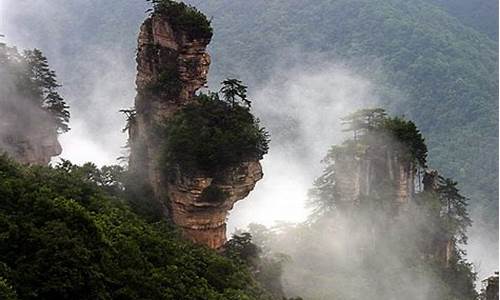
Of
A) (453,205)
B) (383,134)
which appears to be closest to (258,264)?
(383,134)

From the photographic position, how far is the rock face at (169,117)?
29984 millimetres

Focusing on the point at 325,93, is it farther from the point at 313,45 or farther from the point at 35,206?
the point at 35,206

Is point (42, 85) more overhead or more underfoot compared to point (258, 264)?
more overhead

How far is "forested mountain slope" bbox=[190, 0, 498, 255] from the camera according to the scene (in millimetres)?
97094

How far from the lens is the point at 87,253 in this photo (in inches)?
704

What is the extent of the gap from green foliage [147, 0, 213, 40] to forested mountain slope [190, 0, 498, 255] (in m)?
61.6

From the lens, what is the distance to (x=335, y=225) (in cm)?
4309

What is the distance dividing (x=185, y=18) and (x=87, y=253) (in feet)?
Result: 50.7

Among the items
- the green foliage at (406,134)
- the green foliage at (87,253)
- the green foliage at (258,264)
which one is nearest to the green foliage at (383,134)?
the green foliage at (406,134)

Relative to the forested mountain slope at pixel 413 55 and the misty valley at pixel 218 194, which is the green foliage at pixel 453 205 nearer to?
the misty valley at pixel 218 194

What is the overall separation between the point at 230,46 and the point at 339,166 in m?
105

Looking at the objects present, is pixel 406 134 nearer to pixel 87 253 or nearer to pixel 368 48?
pixel 87 253

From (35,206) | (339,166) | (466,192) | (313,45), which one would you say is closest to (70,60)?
(313,45)

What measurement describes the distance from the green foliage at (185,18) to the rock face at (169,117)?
0.23m
